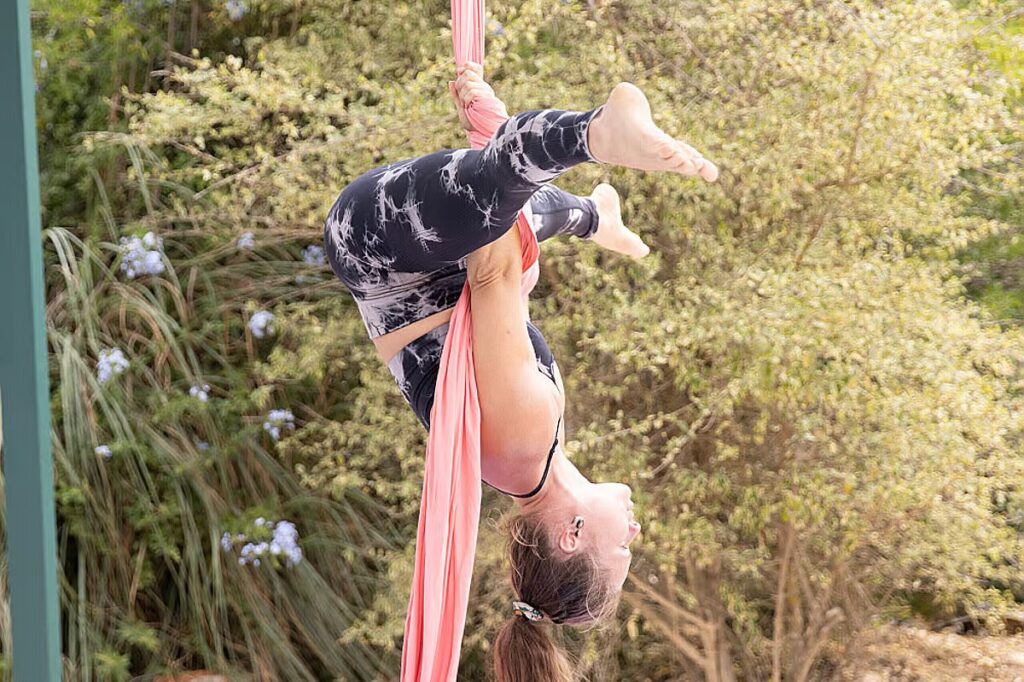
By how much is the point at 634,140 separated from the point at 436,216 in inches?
12.0

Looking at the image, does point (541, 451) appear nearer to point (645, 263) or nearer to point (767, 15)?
point (645, 263)

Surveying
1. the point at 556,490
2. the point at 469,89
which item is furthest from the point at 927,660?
the point at 469,89

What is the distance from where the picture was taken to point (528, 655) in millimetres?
1805

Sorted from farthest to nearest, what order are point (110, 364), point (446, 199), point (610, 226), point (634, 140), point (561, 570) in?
point (110, 364), point (610, 226), point (561, 570), point (446, 199), point (634, 140)

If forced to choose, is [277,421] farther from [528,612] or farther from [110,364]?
[528,612]

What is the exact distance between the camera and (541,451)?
1.65 meters

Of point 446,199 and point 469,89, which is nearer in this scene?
point 446,199

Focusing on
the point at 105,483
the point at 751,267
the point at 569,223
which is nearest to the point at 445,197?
the point at 569,223

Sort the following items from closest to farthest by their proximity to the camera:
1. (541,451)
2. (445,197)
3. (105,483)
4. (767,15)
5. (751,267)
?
(445,197)
(541,451)
(751,267)
(767,15)
(105,483)

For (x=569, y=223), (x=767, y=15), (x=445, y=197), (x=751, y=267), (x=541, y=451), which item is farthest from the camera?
(x=767, y=15)

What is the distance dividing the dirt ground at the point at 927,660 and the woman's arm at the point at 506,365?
1905 millimetres

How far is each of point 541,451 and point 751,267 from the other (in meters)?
1.19

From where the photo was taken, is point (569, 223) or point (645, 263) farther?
point (645, 263)

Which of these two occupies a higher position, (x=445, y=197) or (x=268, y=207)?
(x=445, y=197)
